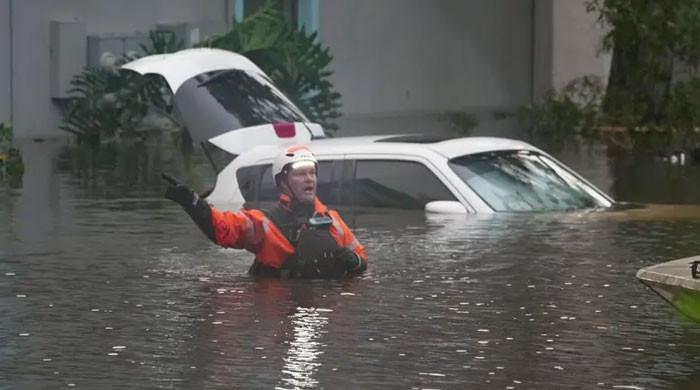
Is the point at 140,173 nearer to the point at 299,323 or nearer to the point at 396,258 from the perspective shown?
the point at 396,258

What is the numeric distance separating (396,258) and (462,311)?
2.66m

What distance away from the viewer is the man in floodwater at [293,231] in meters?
13.4

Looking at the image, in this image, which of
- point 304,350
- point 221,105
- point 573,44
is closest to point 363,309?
point 304,350

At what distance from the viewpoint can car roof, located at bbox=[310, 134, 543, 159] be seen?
1758 centimetres

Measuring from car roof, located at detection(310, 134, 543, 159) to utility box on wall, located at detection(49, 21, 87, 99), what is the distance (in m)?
12.8

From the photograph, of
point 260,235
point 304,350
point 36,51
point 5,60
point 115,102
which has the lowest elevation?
point 304,350

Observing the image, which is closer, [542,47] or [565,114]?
[565,114]

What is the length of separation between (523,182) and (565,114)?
15.9 m

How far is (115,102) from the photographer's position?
29234 mm

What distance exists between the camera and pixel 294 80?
28547 millimetres

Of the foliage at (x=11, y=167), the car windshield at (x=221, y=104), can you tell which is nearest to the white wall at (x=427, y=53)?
the foliage at (x=11, y=167)

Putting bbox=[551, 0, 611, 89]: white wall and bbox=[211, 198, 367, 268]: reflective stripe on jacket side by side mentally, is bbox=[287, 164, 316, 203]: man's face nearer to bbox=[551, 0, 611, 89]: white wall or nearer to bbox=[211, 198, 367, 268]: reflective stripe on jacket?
bbox=[211, 198, 367, 268]: reflective stripe on jacket

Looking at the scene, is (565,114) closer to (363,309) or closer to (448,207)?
(448,207)

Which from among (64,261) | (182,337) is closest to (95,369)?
(182,337)
